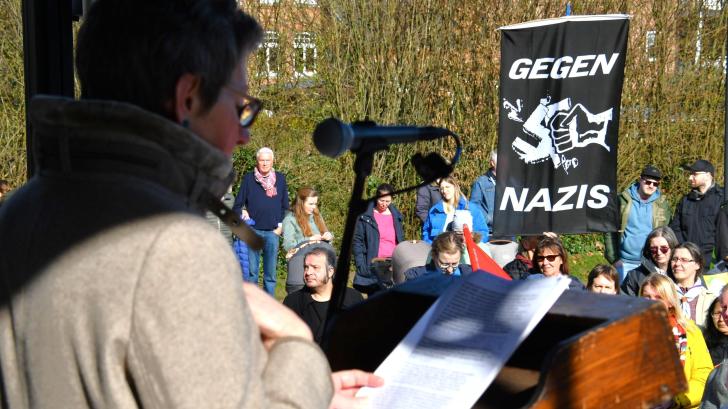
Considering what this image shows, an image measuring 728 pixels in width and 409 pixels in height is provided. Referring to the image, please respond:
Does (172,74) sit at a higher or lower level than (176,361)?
higher

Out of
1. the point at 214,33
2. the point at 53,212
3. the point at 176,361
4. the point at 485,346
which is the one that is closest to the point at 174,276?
the point at 176,361

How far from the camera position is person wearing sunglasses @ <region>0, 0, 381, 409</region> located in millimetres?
1270

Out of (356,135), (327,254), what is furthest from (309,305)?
(356,135)

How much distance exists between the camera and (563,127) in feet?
22.3

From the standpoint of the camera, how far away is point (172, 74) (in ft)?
4.54

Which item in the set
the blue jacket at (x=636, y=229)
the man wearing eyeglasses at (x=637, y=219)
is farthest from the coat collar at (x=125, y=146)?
the blue jacket at (x=636, y=229)

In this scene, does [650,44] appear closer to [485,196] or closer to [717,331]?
[485,196]

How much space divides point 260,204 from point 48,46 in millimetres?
8557

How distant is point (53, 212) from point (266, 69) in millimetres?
13105

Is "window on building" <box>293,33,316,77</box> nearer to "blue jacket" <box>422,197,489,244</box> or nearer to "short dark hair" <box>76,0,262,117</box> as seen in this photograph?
"blue jacket" <box>422,197,489,244</box>

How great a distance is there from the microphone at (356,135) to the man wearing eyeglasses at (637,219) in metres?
8.70

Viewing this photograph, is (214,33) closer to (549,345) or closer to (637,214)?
(549,345)

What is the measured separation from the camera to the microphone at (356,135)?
1.84 metres

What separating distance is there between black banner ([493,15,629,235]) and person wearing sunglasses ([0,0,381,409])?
547 cm
